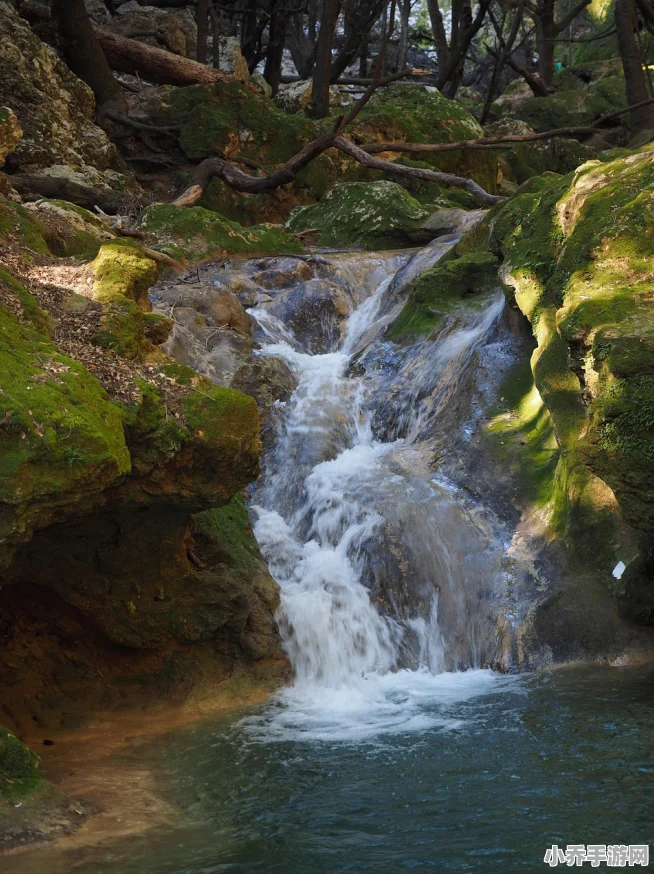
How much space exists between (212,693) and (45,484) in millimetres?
3050

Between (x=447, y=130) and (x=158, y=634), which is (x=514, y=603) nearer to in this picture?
(x=158, y=634)

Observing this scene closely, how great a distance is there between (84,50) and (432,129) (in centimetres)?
795

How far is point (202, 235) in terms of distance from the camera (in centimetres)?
1452

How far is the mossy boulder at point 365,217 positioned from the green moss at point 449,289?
4099mm

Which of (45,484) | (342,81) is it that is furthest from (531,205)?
(342,81)

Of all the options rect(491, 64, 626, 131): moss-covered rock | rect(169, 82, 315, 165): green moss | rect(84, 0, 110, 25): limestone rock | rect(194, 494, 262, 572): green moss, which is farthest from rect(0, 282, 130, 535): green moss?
rect(84, 0, 110, 25): limestone rock

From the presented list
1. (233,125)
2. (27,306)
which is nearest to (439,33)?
(233,125)

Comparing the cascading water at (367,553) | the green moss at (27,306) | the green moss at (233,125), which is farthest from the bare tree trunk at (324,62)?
the green moss at (27,306)

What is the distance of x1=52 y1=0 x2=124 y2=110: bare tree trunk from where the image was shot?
17.0 m

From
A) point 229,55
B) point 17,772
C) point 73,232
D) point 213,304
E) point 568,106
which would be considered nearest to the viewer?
point 17,772

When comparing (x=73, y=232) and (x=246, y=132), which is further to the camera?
(x=246, y=132)

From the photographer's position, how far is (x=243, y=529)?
320 inches

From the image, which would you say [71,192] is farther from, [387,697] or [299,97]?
[387,697]

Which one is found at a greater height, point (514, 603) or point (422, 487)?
point (422, 487)
